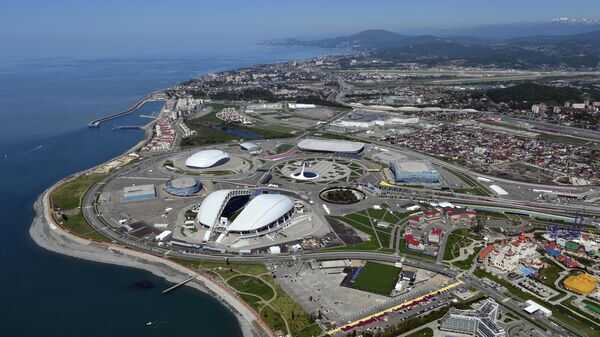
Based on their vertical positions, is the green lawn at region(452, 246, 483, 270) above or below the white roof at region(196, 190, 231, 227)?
below

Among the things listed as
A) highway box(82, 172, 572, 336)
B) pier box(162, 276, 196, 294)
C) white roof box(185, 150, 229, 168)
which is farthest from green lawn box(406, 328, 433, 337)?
white roof box(185, 150, 229, 168)

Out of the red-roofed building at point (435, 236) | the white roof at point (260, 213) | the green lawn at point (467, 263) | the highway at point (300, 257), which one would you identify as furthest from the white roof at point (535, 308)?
the white roof at point (260, 213)

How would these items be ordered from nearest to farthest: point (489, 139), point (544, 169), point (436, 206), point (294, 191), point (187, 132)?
1. point (436, 206)
2. point (294, 191)
3. point (544, 169)
4. point (489, 139)
5. point (187, 132)

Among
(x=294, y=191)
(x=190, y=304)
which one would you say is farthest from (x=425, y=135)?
(x=190, y=304)

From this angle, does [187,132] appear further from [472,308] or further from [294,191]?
[472,308]

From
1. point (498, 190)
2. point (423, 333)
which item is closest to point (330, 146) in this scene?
point (498, 190)

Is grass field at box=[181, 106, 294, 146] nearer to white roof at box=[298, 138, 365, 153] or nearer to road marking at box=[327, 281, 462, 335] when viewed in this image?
white roof at box=[298, 138, 365, 153]
